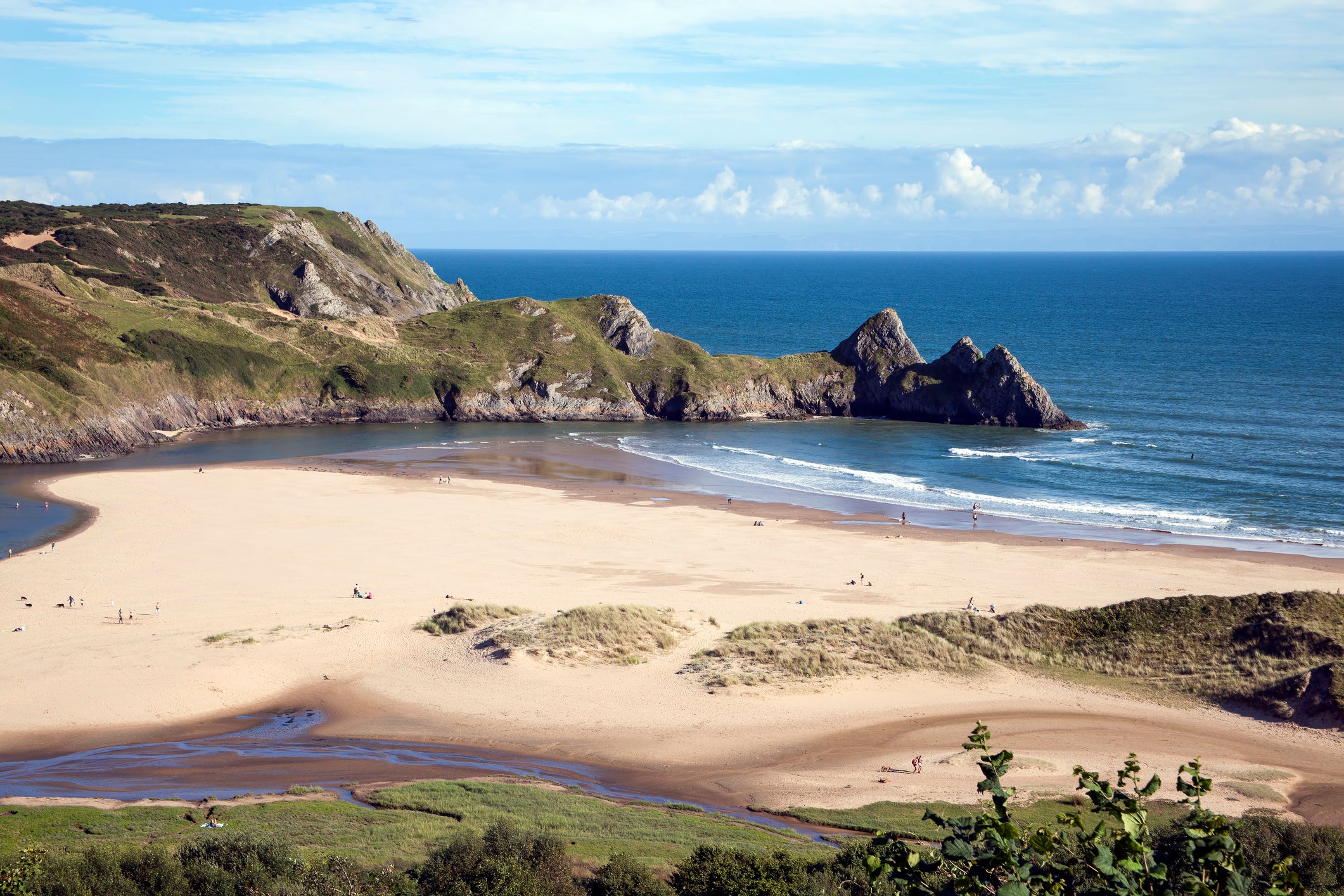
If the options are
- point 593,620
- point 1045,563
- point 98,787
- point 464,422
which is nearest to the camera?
point 98,787

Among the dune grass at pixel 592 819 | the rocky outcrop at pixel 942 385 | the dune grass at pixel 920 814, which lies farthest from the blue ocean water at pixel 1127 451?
the dune grass at pixel 592 819

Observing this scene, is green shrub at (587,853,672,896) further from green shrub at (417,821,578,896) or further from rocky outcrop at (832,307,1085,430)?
rocky outcrop at (832,307,1085,430)

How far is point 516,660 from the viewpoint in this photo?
128 ft

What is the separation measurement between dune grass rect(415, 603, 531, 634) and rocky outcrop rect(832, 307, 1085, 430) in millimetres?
71088

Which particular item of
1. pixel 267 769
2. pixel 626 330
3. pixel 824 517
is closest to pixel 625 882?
pixel 267 769

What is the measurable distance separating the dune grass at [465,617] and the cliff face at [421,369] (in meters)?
55.3

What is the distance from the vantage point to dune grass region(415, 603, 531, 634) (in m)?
42.4

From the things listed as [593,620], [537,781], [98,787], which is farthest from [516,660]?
[98,787]

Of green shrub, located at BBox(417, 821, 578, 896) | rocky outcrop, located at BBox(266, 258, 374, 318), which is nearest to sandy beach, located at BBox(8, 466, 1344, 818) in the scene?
green shrub, located at BBox(417, 821, 578, 896)

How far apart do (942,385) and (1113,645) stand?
68642mm

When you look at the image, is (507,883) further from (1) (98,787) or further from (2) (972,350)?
(2) (972,350)

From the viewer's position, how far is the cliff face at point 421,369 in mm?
90625

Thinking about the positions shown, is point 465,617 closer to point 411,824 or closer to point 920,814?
point 411,824

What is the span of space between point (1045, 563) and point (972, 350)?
54110mm
